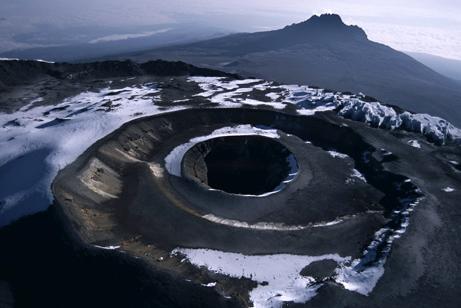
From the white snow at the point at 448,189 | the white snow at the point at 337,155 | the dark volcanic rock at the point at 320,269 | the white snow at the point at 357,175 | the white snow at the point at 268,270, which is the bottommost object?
the dark volcanic rock at the point at 320,269

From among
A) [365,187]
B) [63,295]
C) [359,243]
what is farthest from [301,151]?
[63,295]

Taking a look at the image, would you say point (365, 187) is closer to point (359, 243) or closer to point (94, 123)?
point (359, 243)

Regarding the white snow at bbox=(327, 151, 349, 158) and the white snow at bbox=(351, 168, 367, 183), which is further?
the white snow at bbox=(327, 151, 349, 158)

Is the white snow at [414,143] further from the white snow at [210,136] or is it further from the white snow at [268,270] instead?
the white snow at [268,270]

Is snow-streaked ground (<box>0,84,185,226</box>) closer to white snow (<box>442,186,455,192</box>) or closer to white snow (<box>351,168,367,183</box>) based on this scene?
white snow (<box>351,168,367,183</box>)

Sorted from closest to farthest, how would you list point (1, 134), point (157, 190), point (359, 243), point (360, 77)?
point (359, 243)
point (157, 190)
point (1, 134)
point (360, 77)

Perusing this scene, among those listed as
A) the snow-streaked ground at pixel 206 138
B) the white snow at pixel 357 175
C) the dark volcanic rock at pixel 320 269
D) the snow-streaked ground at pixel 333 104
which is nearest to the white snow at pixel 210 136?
the snow-streaked ground at pixel 206 138

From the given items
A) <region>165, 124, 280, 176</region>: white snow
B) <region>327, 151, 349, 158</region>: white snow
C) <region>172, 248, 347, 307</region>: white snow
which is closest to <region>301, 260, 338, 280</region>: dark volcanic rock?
<region>172, 248, 347, 307</region>: white snow
